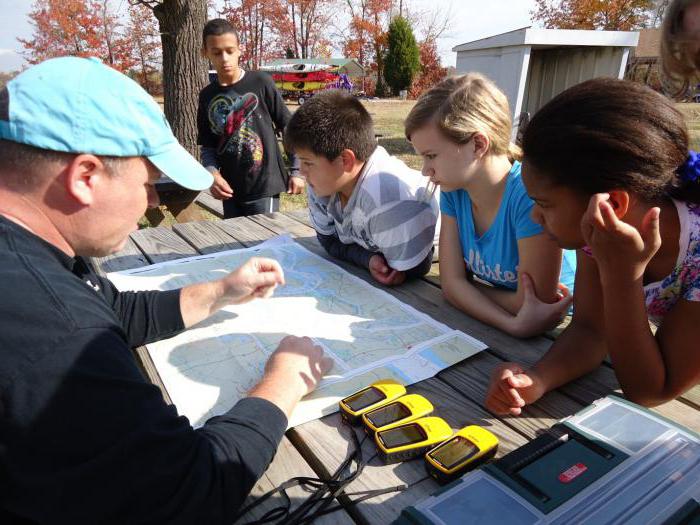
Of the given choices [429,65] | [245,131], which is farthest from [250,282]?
[429,65]

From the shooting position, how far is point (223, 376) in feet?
3.68

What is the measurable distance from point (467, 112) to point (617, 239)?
0.76 metres

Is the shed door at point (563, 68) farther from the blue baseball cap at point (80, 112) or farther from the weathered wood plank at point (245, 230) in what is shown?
the blue baseball cap at point (80, 112)

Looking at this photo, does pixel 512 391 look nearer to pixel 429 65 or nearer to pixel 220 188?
pixel 220 188

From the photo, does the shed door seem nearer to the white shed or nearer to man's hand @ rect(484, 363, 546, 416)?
the white shed

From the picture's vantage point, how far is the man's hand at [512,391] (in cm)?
99

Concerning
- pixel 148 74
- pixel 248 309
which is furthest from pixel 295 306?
pixel 148 74

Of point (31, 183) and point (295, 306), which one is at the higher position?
point (31, 183)

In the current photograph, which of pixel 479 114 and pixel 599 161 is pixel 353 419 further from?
pixel 479 114

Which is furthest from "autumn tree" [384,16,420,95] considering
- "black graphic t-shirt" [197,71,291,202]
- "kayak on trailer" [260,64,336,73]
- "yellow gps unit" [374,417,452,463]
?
"yellow gps unit" [374,417,452,463]

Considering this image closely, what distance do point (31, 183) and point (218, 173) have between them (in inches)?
90.3

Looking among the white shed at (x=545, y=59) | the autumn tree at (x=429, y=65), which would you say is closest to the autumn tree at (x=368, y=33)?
the autumn tree at (x=429, y=65)

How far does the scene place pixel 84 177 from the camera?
80 centimetres

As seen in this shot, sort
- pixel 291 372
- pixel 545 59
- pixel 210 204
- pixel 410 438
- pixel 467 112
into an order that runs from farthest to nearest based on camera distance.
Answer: pixel 545 59, pixel 210 204, pixel 467 112, pixel 291 372, pixel 410 438
